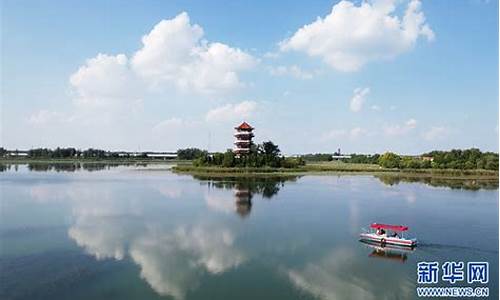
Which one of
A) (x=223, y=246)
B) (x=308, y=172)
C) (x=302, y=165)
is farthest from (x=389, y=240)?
(x=302, y=165)

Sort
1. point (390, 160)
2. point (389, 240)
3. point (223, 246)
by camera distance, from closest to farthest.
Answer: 1. point (223, 246)
2. point (389, 240)
3. point (390, 160)

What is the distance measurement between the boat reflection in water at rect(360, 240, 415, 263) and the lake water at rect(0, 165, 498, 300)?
66 millimetres

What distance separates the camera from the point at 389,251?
50.1 feet

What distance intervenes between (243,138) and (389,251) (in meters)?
48.1

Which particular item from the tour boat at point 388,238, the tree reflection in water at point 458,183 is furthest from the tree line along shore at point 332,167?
the tour boat at point 388,238

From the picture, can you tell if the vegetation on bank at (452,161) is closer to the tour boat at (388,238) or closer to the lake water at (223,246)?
the lake water at (223,246)

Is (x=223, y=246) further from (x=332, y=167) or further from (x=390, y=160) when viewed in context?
(x=390, y=160)

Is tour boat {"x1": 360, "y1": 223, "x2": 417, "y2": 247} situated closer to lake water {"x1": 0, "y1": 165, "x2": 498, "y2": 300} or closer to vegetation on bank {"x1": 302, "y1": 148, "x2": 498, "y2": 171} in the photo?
lake water {"x1": 0, "y1": 165, "x2": 498, "y2": 300}

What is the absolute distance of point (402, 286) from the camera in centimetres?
1174

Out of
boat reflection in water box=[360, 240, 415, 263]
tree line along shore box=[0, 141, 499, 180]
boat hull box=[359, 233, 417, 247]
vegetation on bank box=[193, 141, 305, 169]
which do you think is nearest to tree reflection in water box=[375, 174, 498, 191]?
tree line along shore box=[0, 141, 499, 180]

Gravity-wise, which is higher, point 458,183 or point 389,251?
point 458,183

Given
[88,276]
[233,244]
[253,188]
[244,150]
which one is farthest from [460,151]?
[88,276]

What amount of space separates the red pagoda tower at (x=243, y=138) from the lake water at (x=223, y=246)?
107 feet

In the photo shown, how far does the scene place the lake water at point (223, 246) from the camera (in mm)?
11375
